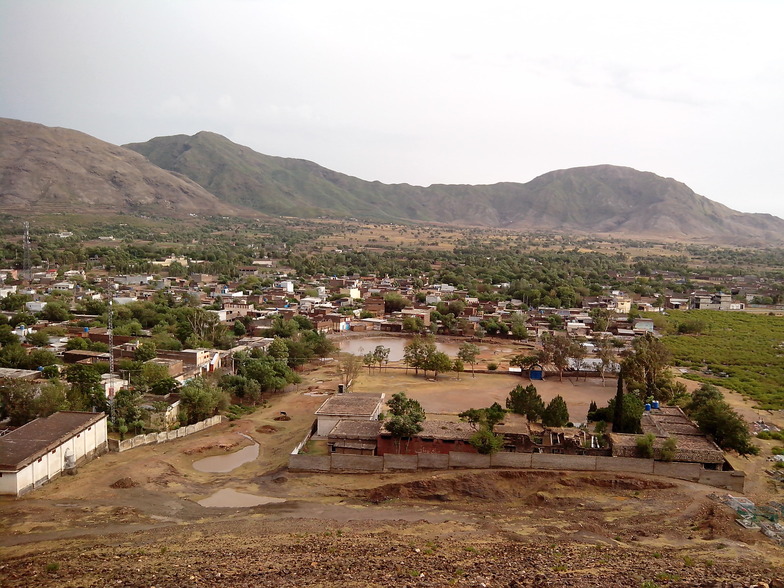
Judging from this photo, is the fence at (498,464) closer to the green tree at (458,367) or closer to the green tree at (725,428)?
the green tree at (725,428)

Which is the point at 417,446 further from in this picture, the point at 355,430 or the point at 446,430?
the point at 355,430

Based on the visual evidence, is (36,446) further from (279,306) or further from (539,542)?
(279,306)

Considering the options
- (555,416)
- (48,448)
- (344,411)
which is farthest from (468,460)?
(48,448)

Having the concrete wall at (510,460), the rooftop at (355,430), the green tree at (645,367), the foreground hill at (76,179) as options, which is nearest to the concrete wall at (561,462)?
the concrete wall at (510,460)

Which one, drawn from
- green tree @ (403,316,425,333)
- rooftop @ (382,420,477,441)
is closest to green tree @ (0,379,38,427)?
rooftop @ (382,420,477,441)

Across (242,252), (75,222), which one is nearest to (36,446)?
(242,252)

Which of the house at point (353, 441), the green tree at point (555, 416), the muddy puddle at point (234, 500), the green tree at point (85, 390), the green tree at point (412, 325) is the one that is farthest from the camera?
the green tree at point (412, 325)

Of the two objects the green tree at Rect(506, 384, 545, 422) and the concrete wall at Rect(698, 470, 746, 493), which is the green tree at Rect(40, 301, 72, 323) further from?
the concrete wall at Rect(698, 470, 746, 493)
